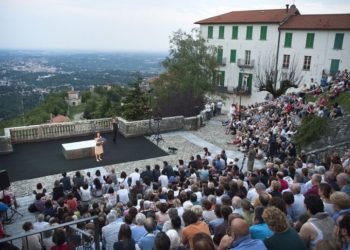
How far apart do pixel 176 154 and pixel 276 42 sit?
983 inches

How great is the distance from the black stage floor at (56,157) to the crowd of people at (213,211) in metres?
3.50

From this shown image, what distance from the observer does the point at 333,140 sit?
14.8m

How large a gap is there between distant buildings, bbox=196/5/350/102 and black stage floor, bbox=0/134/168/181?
702 inches

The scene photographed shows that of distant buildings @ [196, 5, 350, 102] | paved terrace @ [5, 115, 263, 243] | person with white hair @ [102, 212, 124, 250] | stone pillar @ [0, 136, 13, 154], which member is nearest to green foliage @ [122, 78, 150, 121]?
paved terrace @ [5, 115, 263, 243]

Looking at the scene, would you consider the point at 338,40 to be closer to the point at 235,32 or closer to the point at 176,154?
the point at 235,32

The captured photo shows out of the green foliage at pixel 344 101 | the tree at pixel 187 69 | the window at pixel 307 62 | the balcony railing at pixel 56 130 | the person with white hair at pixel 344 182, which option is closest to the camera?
the person with white hair at pixel 344 182

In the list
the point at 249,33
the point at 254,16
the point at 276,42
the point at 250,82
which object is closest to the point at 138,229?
the point at 276,42

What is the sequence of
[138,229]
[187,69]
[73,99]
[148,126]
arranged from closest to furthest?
[138,229] → [148,126] → [187,69] → [73,99]

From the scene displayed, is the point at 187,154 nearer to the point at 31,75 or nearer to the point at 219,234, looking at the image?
the point at 219,234

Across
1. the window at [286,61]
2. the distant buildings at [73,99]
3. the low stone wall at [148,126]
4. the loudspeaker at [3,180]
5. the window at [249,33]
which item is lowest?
the distant buildings at [73,99]

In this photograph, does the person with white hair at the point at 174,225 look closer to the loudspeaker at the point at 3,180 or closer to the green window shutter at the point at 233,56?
the loudspeaker at the point at 3,180

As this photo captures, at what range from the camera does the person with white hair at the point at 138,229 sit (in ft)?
19.2

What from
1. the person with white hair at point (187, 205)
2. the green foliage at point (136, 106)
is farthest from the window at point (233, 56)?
the person with white hair at point (187, 205)

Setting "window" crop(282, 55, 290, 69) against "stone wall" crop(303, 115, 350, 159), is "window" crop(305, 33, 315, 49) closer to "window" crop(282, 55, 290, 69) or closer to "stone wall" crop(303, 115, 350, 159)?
"window" crop(282, 55, 290, 69)
